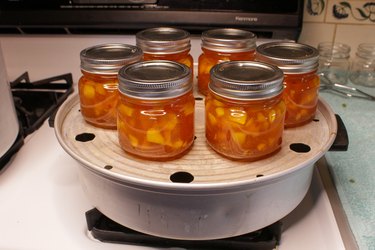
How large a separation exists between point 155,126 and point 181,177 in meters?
0.06

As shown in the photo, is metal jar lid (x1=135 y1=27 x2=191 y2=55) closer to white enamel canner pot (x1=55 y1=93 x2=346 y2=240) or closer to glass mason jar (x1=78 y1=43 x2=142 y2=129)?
glass mason jar (x1=78 y1=43 x2=142 y2=129)

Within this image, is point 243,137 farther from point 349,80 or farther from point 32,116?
point 349,80

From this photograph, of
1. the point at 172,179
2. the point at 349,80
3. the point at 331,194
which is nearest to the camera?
the point at 172,179

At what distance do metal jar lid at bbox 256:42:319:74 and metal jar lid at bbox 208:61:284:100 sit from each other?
4 centimetres

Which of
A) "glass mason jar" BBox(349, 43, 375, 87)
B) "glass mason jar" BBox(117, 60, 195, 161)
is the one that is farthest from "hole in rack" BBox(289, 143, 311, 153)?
"glass mason jar" BBox(349, 43, 375, 87)

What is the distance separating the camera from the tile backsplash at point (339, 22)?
822mm

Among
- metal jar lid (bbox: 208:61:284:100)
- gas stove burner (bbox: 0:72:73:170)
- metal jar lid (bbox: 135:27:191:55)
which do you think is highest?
metal jar lid (bbox: 135:27:191:55)

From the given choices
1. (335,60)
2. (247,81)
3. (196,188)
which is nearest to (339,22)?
(335,60)

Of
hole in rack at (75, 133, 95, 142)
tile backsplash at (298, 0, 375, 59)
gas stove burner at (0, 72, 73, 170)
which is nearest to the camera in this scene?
hole in rack at (75, 133, 95, 142)

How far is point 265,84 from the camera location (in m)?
0.41

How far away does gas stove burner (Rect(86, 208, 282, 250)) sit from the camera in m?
0.43

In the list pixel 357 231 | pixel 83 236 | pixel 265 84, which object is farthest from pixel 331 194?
pixel 83 236

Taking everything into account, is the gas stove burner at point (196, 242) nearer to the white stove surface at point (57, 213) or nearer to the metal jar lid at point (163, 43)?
the white stove surface at point (57, 213)

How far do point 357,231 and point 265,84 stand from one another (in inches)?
7.9
